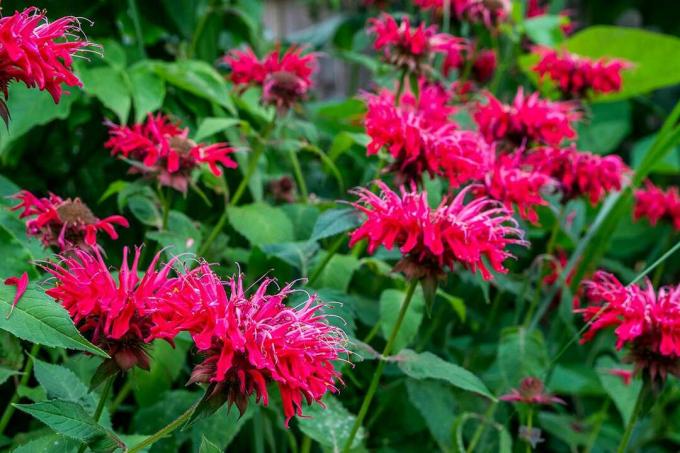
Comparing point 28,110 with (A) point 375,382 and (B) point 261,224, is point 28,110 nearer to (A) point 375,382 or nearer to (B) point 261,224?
(B) point 261,224

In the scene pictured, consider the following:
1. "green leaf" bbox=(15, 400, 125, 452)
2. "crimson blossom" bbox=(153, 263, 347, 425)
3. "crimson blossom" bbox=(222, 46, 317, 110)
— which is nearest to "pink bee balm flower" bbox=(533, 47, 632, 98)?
"crimson blossom" bbox=(222, 46, 317, 110)

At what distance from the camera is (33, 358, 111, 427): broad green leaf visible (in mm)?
845

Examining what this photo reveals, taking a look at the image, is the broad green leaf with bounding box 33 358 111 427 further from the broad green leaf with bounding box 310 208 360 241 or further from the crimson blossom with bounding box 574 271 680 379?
the crimson blossom with bounding box 574 271 680 379

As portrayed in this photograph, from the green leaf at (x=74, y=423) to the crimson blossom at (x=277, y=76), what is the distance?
2.15 ft

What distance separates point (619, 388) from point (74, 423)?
0.91 metres

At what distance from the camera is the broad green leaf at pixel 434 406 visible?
1172mm

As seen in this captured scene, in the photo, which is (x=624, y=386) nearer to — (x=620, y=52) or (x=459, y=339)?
(x=459, y=339)

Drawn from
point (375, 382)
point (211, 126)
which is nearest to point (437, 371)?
point (375, 382)

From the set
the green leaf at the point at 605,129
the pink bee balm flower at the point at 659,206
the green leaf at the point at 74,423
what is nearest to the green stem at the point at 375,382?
the green leaf at the point at 74,423

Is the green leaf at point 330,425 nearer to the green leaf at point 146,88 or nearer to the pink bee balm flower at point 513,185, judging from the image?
the pink bee balm flower at point 513,185

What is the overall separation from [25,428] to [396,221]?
0.69 metres

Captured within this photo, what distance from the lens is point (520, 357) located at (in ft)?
4.07

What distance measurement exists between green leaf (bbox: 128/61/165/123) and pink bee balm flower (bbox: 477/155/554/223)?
49 cm

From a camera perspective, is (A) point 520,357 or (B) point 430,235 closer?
(B) point 430,235
